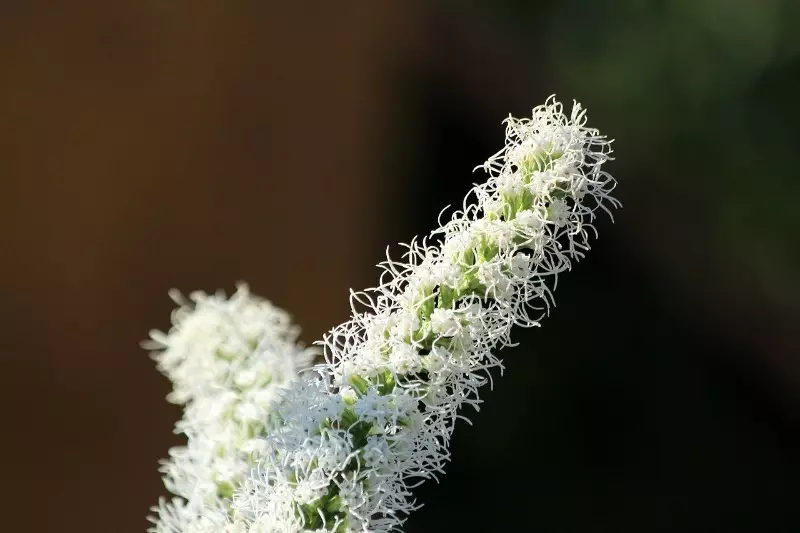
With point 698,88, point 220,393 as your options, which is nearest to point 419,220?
point 698,88

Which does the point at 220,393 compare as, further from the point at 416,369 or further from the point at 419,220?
the point at 419,220

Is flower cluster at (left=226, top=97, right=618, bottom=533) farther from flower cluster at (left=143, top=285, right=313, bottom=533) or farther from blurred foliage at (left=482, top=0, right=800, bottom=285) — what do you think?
blurred foliage at (left=482, top=0, right=800, bottom=285)

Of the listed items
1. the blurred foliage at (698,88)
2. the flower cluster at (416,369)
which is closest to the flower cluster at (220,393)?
the flower cluster at (416,369)

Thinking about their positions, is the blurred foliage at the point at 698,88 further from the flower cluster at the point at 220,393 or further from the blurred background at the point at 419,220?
the flower cluster at the point at 220,393

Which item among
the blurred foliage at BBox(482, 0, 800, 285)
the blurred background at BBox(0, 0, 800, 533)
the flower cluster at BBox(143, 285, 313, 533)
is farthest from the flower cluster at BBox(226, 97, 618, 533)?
the blurred foliage at BBox(482, 0, 800, 285)

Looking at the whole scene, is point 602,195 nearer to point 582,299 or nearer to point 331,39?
point 331,39

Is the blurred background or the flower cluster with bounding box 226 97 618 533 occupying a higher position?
the blurred background
